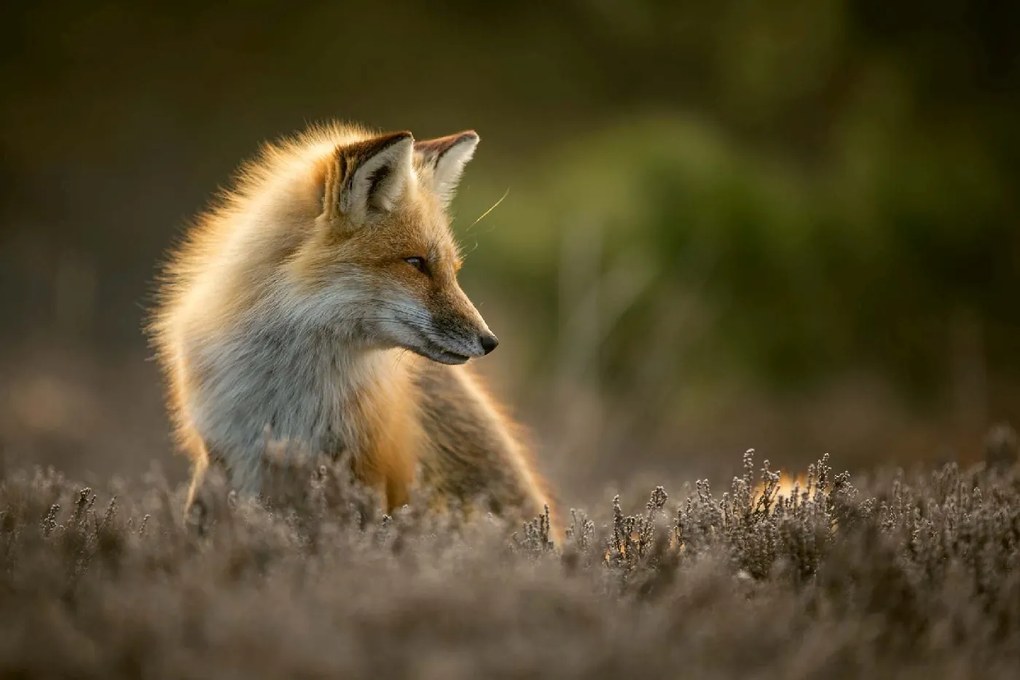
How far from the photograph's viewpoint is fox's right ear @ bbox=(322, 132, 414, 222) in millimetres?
4020

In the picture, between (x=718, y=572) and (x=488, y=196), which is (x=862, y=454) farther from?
(x=718, y=572)

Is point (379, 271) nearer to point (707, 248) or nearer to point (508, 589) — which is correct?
point (508, 589)

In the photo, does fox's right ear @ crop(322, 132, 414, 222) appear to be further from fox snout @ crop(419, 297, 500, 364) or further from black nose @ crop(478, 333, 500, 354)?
black nose @ crop(478, 333, 500, 354)

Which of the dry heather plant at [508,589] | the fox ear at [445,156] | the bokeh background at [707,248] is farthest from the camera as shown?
the bokeh background at [707,248]

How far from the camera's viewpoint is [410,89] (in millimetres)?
15094

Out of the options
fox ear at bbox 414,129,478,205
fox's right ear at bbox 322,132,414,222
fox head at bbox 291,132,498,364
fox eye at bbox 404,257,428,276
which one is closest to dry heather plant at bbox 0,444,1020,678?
fox head at bbox 291,132,498,364

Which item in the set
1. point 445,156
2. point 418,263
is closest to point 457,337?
point 418,263

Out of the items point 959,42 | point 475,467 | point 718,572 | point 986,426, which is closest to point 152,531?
point 475,467

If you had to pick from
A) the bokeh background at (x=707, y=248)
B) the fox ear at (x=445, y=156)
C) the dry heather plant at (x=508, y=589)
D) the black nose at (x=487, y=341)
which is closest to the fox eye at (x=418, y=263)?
the black nose at (x=487, y=341)

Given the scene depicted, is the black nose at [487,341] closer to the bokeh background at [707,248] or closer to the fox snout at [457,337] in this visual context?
the fox snout at [457,337]

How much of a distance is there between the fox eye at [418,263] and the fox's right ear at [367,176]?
0.24 meters

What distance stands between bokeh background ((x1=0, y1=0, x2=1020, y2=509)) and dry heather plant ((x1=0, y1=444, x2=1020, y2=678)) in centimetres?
461

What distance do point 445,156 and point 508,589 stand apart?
2.66m

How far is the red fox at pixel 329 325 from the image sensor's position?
414cm
